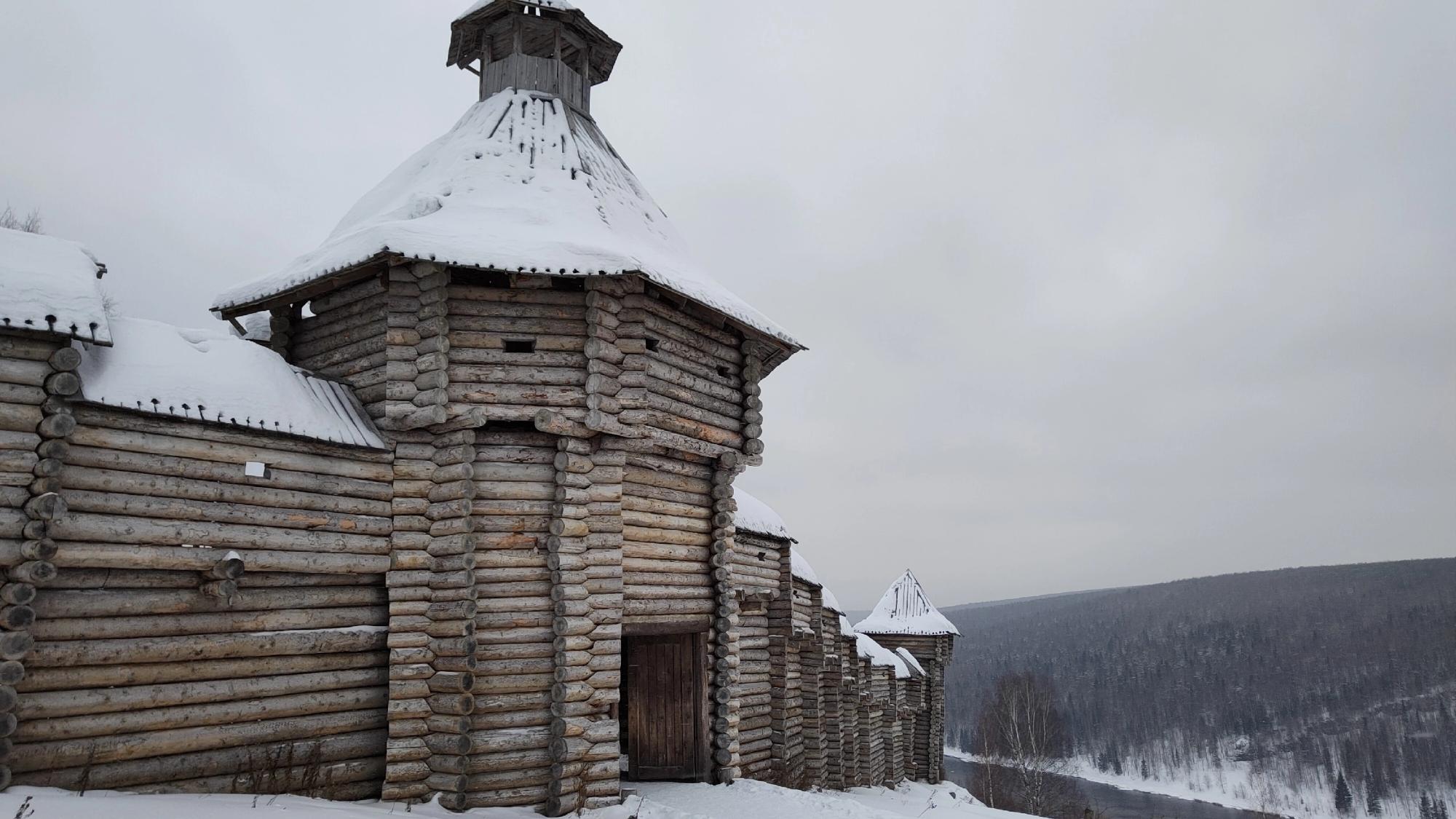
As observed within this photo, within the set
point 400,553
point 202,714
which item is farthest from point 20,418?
point 400,553

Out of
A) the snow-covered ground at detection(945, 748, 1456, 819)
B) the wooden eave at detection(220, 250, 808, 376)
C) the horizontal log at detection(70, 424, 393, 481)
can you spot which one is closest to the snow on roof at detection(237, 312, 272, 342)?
the wooden eave at detection(220, 250, 808, 376)

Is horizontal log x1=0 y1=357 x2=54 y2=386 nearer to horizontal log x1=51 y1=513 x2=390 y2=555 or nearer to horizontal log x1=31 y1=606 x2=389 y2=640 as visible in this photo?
horizontal log x1=51 y1=513 x2=390 y2=555

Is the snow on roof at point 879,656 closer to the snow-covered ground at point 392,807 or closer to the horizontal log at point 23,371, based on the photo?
the snow-covered ground at point 392,807

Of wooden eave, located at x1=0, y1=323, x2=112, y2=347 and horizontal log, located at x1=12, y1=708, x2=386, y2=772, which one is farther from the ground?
wooden eave, located at x1=0, y1=323, x2=112, y2=347

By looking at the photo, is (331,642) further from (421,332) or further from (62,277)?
(62,277)

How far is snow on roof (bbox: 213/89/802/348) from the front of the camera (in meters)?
10.6

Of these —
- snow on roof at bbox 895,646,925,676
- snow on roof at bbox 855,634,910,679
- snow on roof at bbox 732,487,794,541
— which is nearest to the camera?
snow on roof at bbox 732,487,794,541

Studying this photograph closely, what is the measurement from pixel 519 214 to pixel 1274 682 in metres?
115

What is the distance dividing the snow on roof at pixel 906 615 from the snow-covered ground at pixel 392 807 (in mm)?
30337

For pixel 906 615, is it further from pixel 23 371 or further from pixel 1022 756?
pixel 23 371

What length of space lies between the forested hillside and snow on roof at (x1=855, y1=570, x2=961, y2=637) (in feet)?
166

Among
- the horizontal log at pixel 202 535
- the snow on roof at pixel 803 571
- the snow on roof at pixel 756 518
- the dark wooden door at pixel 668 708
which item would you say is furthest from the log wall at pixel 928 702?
the horizontal log at pixel 202 535

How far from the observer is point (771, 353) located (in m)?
14.9

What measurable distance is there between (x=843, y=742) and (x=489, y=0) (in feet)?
76.6
